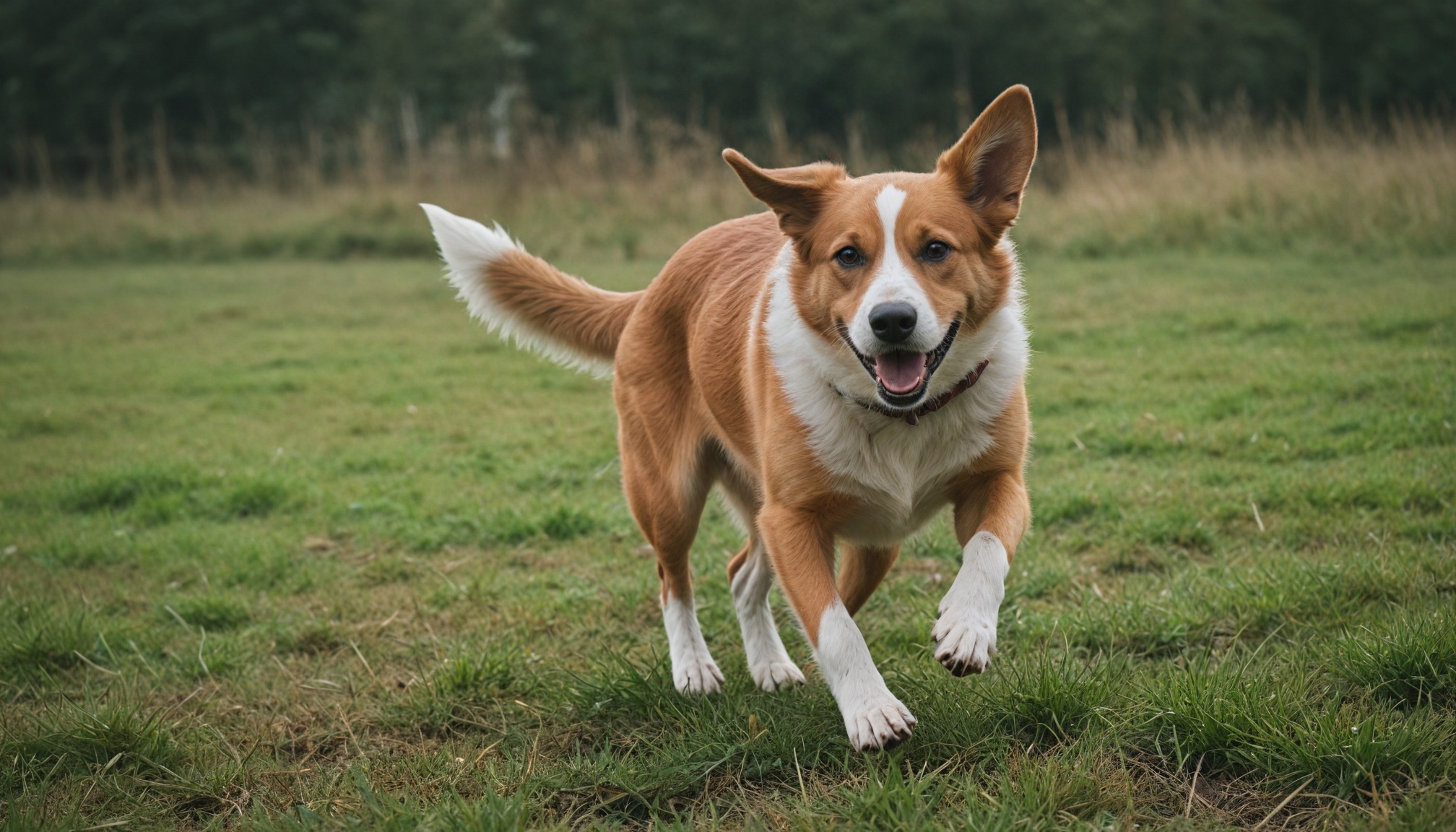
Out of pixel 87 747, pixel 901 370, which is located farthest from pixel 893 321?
pixel 87 747

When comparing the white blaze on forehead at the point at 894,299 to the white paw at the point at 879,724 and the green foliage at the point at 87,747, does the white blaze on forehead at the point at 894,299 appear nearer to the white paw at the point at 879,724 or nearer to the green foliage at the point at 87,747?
the white paw at the point at 879,724

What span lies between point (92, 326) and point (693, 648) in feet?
31.0

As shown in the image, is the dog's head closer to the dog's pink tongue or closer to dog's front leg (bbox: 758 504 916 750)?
the dog's pink tongue

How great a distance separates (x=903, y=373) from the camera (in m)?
3.04

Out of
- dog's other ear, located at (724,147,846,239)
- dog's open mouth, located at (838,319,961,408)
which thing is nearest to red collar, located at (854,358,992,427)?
dog's open mouth, located at (838,319,961,408)

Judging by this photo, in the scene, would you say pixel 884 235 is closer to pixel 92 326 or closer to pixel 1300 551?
pixel 1300 551

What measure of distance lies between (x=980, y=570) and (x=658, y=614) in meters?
1.77

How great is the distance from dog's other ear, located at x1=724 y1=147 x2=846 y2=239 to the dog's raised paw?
4.37 ft

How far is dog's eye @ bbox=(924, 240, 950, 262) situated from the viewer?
3.14 metres

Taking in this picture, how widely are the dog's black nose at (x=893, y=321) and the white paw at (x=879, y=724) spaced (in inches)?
34.8

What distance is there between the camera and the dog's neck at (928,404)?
10.6ft

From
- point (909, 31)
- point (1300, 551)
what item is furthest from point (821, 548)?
point (909, 31)

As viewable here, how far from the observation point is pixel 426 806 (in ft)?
9.41

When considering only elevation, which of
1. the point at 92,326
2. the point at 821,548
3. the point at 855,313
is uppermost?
the point at 855,313
